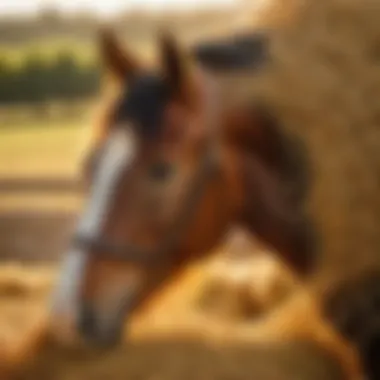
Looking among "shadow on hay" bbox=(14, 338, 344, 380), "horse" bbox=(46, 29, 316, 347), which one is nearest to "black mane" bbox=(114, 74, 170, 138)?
"horse" bbox=(46, 29, 316, 347)

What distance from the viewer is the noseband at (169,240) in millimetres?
833

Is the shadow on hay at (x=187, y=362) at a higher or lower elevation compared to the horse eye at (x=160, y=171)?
lower

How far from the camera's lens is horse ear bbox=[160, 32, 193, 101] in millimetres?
863

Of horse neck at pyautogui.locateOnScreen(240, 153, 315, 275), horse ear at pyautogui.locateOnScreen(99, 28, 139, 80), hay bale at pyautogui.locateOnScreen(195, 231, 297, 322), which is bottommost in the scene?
hay bale at pyautogui.locateOnScreen(195, 231, 297, 322)

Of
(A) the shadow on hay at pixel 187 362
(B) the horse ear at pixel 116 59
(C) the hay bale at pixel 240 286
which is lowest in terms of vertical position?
(A) the shadow on hay at pixel 187 362

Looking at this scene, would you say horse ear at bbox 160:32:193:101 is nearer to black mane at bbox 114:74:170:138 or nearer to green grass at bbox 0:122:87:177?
black mane at bbox 114:74:170:138

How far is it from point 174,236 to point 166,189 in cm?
5

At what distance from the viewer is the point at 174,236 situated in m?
0.86

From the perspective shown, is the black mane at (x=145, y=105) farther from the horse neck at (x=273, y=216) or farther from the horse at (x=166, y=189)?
the horse neck at (x=273, y=216)

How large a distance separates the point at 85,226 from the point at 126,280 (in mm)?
73

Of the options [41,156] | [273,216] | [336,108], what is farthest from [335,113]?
[41,156]

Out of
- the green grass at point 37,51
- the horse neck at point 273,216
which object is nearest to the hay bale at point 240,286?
the horse neck at point 273,216

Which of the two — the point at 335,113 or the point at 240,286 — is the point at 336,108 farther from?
the point at 240,286

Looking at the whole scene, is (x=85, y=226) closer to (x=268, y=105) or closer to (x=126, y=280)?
(x=126, y=280)
